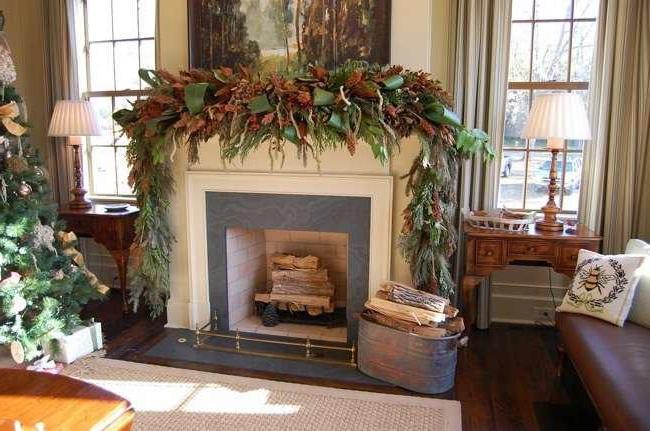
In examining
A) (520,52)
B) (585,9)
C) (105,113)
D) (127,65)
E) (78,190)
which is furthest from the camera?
(105,113)

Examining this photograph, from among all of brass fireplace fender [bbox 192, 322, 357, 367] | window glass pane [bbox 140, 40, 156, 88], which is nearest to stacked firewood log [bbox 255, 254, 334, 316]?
brass fireplace fender [bbox 192, 322, 357, 367]

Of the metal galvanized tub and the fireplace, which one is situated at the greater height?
the fireplace

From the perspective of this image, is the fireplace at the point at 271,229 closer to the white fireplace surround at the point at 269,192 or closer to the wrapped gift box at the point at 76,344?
the white fireplace surround at the point at 269,192

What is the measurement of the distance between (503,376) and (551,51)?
7.29 feet

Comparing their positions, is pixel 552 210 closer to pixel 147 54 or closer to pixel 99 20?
pixel 147 54

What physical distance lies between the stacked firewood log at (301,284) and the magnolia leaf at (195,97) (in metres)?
1.38

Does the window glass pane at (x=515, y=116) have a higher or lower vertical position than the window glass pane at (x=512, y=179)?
higher

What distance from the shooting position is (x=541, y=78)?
3475 millimetres

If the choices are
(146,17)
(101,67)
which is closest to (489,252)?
(146,17)

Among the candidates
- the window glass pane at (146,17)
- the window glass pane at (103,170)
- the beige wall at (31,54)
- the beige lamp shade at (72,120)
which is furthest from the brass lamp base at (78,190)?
the window glass pane at (146,17)

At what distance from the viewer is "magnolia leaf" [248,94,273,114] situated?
2.70 m

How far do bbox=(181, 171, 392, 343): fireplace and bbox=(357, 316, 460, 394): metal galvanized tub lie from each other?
0.41 metres

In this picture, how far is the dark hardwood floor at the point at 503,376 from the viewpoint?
2.44 m

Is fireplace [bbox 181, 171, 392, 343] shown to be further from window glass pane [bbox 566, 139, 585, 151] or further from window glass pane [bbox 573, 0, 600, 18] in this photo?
window glass pane [bbox 573, 0, 600, 18]
